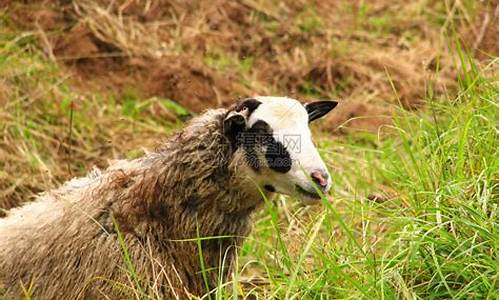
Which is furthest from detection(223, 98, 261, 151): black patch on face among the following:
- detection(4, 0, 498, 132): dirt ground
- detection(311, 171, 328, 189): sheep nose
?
detection(4, 0, 498, 132): dirt ground

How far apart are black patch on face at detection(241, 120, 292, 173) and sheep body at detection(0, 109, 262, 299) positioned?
70 millimetres

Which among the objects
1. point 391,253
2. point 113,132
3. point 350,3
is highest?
point 391,253

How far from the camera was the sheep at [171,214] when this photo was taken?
4219mm

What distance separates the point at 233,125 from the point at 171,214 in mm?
492

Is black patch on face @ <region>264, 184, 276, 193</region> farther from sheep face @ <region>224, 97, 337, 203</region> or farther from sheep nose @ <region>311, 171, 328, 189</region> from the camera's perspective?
sheep nose @ <region>311, 171, 328, 189</region>

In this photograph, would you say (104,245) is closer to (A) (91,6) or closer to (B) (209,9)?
(A) (91,6)

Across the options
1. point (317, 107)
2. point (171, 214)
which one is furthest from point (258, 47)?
point (171, 214)

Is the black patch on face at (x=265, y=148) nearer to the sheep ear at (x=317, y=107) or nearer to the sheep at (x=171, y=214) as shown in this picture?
the sheep at (x=171, y=214)

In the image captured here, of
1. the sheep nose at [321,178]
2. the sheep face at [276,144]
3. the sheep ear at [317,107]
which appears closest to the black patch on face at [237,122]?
the sheep face at [276,144]

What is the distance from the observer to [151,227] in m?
4.38

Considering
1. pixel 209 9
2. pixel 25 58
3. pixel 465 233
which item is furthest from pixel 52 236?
pixel 209 9

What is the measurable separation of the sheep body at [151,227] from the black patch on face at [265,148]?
0.07 m

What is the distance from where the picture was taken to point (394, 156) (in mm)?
5699

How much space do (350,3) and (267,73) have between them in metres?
1.76
